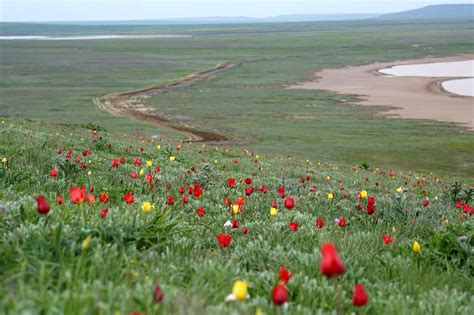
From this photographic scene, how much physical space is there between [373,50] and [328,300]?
12776 cm

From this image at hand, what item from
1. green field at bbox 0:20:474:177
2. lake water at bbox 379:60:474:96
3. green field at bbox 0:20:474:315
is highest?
green field at bbox 0:20:474:315

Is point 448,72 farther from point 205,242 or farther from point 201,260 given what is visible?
point 201,260

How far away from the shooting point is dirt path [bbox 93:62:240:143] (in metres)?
38.9

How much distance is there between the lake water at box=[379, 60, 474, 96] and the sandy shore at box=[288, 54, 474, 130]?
162 cm

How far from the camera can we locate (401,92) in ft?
212

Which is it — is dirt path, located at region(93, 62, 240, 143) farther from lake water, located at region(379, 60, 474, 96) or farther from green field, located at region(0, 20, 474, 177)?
lake water, located at region(379, 60, 474, 96)

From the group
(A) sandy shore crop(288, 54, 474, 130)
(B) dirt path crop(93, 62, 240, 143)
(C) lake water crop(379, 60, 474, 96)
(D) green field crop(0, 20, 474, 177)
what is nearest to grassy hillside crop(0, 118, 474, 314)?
(D) green field crop(0, 20, 474, 177)

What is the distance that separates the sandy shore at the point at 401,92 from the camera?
5028 centimetres

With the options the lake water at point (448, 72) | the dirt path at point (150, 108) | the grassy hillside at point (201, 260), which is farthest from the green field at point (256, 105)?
the grassy hillside at point (201, 260)

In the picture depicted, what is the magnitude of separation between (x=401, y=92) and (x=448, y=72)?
2469 cm

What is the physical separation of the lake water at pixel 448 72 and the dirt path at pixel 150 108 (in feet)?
91.6

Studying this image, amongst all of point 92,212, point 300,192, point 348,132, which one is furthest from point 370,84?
point 92,212

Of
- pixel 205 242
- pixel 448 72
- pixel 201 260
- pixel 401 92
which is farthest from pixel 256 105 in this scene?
pixel 201 260

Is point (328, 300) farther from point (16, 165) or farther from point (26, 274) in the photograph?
point (16, 165)
